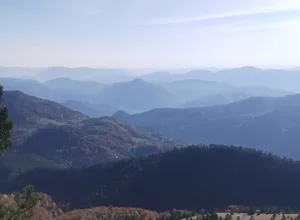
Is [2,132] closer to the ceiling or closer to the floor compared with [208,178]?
closer to the ceiling

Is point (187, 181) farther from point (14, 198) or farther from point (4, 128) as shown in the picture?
point (4, 128)

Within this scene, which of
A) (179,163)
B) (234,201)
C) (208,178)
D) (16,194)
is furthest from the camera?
(179,163)

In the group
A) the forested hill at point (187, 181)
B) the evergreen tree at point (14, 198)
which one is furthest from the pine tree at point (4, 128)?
the forested hill at point (187, 181)

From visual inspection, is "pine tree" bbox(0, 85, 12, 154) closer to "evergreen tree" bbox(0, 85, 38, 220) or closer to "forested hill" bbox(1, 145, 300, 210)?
"evergreen tree" bbox(0, 85, 38, 220)

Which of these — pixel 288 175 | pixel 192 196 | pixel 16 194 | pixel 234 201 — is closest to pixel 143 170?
pixel 192 196

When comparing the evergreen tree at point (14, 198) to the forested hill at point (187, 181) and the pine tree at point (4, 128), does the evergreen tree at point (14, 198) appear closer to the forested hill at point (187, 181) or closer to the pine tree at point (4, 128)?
the pine tree at point (4, 128)

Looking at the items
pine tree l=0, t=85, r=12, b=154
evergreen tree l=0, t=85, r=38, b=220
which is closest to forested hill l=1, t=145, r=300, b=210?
evergreen tree l=0, t=85, r=38, b=220

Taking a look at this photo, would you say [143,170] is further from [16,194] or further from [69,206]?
[16,194]
